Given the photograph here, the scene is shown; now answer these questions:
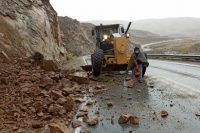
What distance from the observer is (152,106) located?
1010 centimetres

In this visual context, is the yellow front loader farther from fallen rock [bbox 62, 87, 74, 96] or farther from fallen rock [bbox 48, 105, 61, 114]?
fallen rock [bbox 48, 105, 61, 114]

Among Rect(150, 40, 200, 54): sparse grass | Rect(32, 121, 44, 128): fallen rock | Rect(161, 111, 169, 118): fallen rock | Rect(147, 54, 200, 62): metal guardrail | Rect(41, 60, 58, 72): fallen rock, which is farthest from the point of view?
Rect(150, 40, 200, 54): sparse grass

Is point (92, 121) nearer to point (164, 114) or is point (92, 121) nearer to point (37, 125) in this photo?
point (37, 125)

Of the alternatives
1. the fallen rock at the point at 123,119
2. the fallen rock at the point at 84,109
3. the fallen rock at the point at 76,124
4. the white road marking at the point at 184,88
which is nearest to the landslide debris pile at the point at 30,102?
the fallen rock at the point at 84,109

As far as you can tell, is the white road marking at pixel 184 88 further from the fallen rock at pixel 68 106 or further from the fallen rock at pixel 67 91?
the fallen rock at pixel 68 106

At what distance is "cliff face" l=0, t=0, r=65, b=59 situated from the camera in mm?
20583

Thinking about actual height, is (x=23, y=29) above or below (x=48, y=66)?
above

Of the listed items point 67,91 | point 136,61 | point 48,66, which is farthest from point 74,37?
point 67,91

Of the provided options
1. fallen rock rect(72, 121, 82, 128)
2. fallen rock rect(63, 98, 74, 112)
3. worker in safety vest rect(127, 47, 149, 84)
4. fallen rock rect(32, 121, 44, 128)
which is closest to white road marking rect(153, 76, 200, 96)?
worker in safety vest rect(127, 47, 149, 84)

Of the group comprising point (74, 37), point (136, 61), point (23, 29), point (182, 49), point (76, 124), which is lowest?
point (182, 49)

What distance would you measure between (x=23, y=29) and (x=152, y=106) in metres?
15.3

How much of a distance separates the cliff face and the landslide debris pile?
19.5 ft

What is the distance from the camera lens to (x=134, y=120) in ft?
27.0

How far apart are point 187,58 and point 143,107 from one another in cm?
2087
